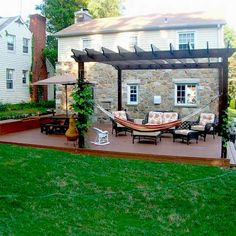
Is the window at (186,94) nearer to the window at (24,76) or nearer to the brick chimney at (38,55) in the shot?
the brick chimney at (38,55)

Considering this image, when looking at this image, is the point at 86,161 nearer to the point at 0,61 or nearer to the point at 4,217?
the point at 4,217

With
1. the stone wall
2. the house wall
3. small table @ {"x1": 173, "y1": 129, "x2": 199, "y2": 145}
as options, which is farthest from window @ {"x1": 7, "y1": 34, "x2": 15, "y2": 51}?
small table @ {"x1": 173, "y1": 129, "x2": 199, "y2": 145}

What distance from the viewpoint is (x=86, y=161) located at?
25.4 ft

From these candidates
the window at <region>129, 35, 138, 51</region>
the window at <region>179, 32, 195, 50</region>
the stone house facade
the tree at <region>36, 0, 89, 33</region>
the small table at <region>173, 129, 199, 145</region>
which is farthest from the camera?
the tree at <region>36, 0, 89, 33</region>

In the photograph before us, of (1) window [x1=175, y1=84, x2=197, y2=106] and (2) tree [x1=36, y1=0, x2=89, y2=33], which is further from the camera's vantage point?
(2) tree [x1=36, y1=0, x2=89, y2=33]

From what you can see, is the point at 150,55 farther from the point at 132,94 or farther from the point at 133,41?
the point at 133,41

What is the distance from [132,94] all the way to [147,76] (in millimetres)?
1201

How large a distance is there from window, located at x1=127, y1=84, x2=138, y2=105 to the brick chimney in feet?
30.3

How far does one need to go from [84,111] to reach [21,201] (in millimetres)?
3478

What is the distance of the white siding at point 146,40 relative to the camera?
15055mm

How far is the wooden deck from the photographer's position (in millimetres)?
7695

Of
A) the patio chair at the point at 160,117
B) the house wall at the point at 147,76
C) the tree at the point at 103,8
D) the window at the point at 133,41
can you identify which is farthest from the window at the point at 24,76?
the patio chair at the point at 160,117

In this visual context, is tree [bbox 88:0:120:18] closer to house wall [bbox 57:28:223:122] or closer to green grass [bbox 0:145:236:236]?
house wall [bbox 57:28:223:122]

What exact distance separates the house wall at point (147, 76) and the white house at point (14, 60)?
4.90 m
